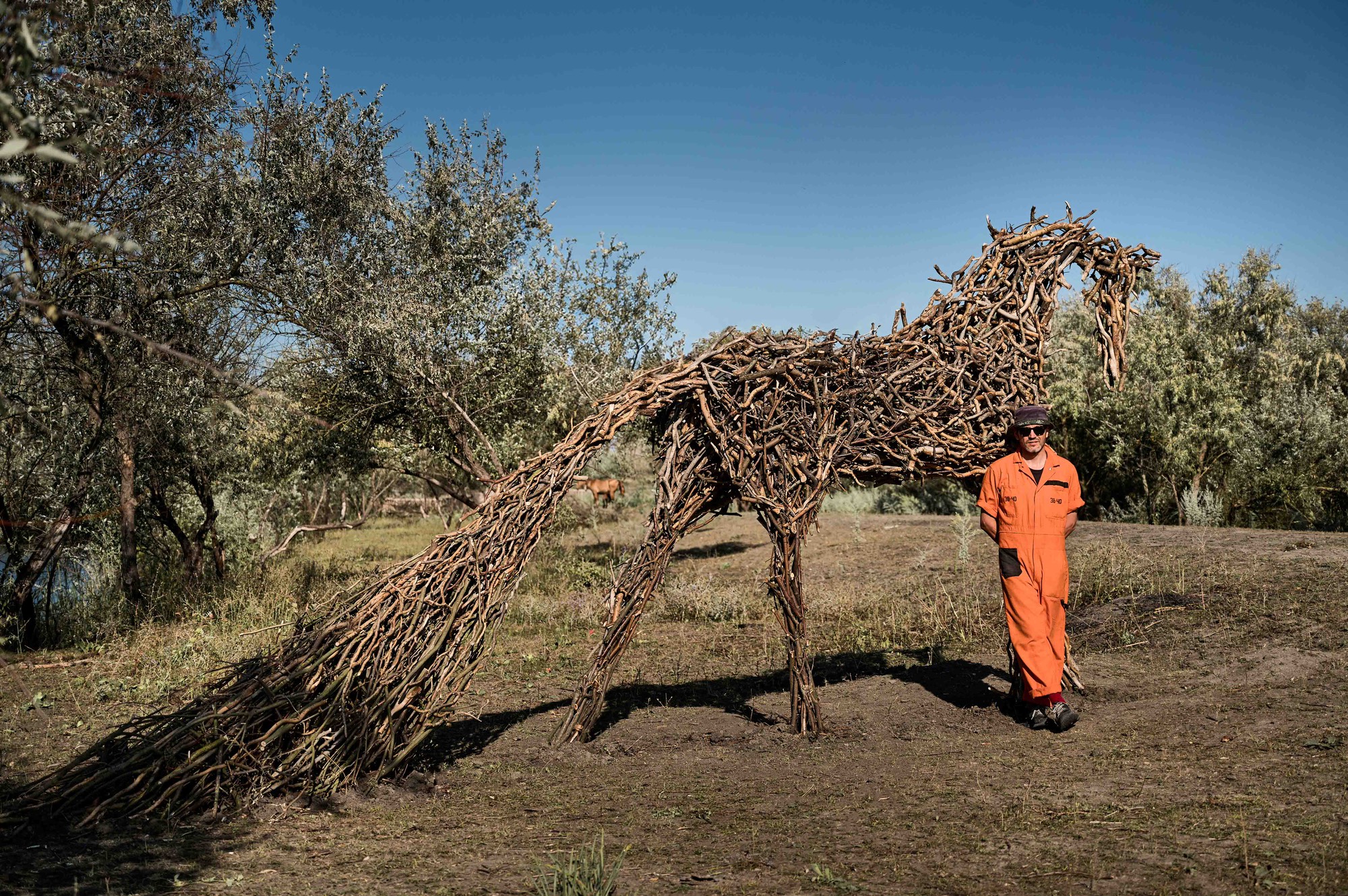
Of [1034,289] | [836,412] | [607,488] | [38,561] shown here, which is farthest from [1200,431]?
[38,561]

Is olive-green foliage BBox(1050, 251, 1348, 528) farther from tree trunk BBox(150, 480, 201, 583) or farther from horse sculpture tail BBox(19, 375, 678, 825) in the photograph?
tree trunk BBox(150, 480, 201, 583)

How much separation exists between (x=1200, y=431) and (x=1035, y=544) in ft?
34.6

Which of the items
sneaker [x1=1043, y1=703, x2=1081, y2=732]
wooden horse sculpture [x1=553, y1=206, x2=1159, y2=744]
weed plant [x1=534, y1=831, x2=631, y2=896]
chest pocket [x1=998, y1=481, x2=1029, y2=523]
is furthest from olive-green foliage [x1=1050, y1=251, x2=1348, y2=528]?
weed plant [x1=534, y1=831, x2=631, y2=896]

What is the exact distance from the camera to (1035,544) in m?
6.36

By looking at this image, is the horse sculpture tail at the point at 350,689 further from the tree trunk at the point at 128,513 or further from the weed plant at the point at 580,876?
the tree trunk at the point at 128,513

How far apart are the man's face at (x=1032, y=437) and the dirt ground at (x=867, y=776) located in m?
1.90

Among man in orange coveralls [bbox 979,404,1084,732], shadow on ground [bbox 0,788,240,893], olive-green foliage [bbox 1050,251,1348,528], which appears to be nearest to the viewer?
shadow on ground [bbox 0,788,240,893]

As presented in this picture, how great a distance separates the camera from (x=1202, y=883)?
11.5ft

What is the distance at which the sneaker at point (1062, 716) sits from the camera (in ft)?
19.7

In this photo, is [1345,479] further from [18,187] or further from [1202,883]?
[18,187]

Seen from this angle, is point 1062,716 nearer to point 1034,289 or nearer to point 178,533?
point 1034,289

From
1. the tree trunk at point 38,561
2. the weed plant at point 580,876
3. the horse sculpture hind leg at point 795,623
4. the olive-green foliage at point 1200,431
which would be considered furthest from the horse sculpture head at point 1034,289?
the tree trunk at point 38,561

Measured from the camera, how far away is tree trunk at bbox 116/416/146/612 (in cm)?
941

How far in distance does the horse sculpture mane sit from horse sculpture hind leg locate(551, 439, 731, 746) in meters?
0.01
